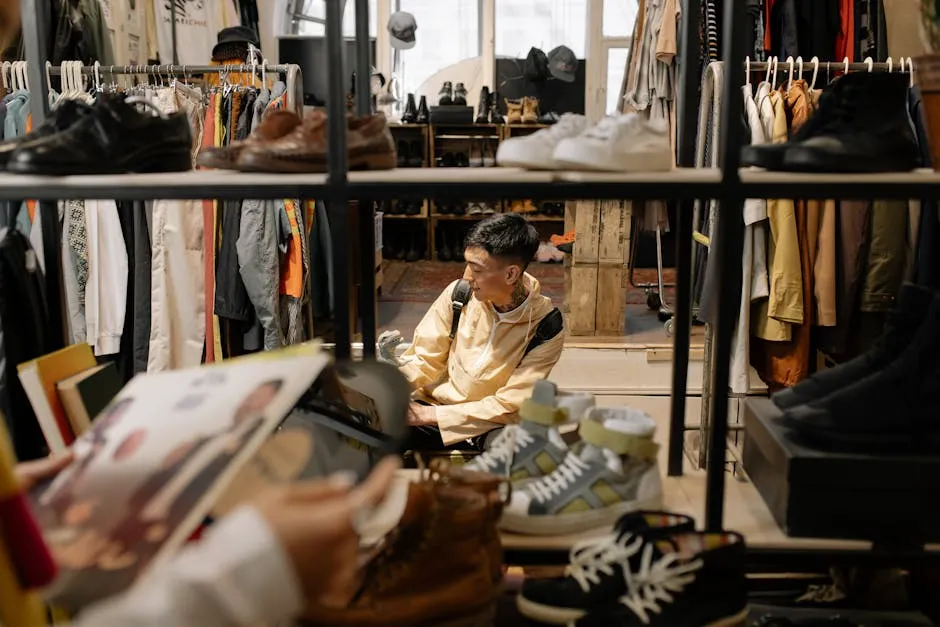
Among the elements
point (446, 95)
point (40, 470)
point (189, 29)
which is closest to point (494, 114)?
point (446, 95)

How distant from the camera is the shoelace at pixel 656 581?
1.01 metres

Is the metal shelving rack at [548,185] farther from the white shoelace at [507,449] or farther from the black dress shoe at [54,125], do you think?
the white shoelace at [507,449]

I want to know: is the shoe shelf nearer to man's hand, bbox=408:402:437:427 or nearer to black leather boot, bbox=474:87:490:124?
man's hand, bbox=408:402:437:427

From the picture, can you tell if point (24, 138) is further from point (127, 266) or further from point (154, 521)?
point (127, 266)

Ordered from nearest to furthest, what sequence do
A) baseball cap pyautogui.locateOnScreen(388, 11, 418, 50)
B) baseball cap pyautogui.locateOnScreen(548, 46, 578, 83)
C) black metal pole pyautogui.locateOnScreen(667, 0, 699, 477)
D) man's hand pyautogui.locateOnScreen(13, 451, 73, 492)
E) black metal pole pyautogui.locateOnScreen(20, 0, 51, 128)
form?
1. man's hand pyautogui.locateOnScreen(13, 451, 73, 492)
2. black metal pole pyautogui.locateOnScreen(20, 0, 51, 128)
3. black metal pole pyautogui.locateOnScreen(667, 0, 699, 477)
4. baseball cap pyautogui.locateOnScreen(388, 11, 418, 50)
5. baseball cap pyautogui.locateOnScreen(548, 46, 578, 83)

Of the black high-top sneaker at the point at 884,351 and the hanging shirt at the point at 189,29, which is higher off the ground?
the hanging shirt at the point at 189,29

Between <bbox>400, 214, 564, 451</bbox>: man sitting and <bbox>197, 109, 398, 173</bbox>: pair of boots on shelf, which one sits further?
<bbox>400, 214, 564, 451</bbox>: man sitting

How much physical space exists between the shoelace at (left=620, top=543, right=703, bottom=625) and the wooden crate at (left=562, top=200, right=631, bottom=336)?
2560 mm

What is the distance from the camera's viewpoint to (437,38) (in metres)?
6.30

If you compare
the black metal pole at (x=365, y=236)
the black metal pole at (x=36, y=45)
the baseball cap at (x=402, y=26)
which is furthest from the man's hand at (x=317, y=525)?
the baseball cap at (x=402, y=26)

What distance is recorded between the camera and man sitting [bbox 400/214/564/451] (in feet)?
7.61

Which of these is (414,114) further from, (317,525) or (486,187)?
(317,525)

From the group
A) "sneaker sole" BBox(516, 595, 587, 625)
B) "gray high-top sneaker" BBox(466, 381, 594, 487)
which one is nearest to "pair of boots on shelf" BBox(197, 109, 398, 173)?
"gray high-top sneaker" BBox(466, 381, 594, 487)

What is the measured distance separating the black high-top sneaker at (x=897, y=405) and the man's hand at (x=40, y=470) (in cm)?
94
